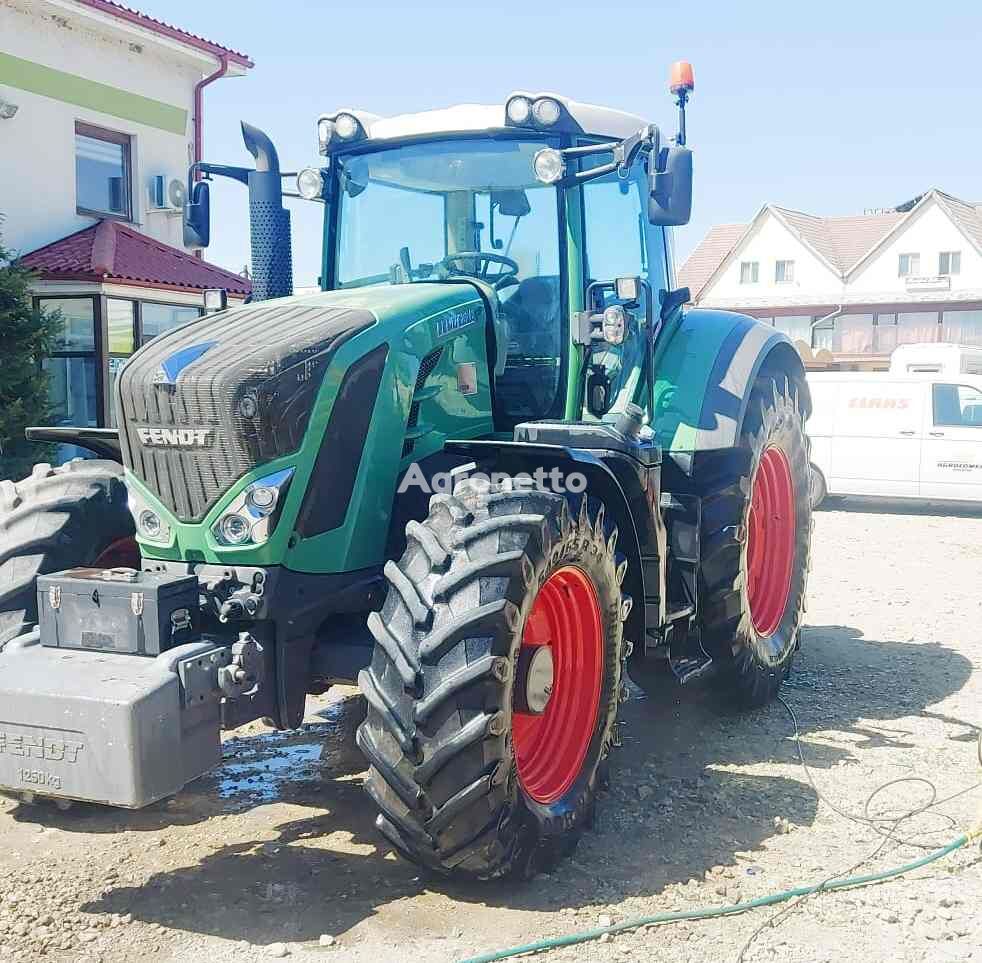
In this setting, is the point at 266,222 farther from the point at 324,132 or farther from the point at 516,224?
the point at 516,224

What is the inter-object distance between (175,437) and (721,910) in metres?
2.33

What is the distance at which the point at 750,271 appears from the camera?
45.4m

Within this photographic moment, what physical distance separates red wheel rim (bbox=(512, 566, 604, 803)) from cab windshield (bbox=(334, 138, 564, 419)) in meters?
1.06

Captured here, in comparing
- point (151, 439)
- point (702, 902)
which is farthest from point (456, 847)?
point (151, 439)

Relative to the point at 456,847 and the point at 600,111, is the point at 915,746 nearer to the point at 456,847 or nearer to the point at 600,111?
the point at 456,847

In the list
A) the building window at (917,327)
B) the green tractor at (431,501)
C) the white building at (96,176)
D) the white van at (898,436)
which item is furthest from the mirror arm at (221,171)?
the building window at (917,327)

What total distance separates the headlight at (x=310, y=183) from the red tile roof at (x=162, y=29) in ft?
35.4

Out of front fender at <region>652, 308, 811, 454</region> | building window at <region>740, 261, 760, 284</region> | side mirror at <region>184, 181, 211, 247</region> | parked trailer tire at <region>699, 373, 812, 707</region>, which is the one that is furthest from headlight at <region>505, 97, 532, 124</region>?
building window at <region>740, 261, 760, 284</region>

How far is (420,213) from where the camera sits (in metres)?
5.14

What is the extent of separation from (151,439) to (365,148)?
6.30ft

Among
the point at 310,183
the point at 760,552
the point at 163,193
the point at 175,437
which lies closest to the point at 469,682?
the point at 175,437

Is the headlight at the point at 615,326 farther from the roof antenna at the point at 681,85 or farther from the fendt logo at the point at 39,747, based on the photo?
the fendt logo at the point at 39,747

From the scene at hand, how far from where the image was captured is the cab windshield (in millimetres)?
4973

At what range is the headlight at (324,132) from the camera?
17.2 feet
